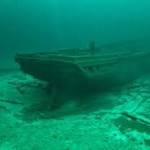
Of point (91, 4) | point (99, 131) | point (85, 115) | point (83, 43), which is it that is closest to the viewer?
point (99, 131)

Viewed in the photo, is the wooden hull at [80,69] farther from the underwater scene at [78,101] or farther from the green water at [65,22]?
the green water at [65,22]

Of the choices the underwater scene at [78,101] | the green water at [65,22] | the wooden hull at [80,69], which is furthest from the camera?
the green water at [65,22]

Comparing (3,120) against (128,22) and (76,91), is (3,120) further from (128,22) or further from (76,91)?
(128,22)

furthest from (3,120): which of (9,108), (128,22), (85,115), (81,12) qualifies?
(81,12)

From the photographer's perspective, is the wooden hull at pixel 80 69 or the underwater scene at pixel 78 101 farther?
the wooden hull at pixel 80 69

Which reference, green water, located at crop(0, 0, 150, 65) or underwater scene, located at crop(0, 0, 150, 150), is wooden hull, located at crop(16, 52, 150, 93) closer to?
underwater scene, located at crop(0, 0, 150, 150)

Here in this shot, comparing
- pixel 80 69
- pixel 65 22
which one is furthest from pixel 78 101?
pixel 65 22

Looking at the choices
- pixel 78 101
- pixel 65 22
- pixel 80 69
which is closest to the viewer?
pixel 80 69

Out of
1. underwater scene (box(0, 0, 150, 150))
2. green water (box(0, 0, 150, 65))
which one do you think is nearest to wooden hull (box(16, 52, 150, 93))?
underwater scene (box(0, 0, 150, 150))

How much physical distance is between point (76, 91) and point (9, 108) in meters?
1.74

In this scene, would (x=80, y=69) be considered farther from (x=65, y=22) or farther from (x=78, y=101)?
(x=65, y=22)

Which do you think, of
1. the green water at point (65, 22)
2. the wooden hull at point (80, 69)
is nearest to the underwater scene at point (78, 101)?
the wooden hull at point (80, 69)

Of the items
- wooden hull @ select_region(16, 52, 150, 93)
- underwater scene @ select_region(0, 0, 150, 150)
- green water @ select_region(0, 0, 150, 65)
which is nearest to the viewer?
underwater scene @ select_region(0, 0, 150, 150)

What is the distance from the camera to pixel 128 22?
20484 millimetres
